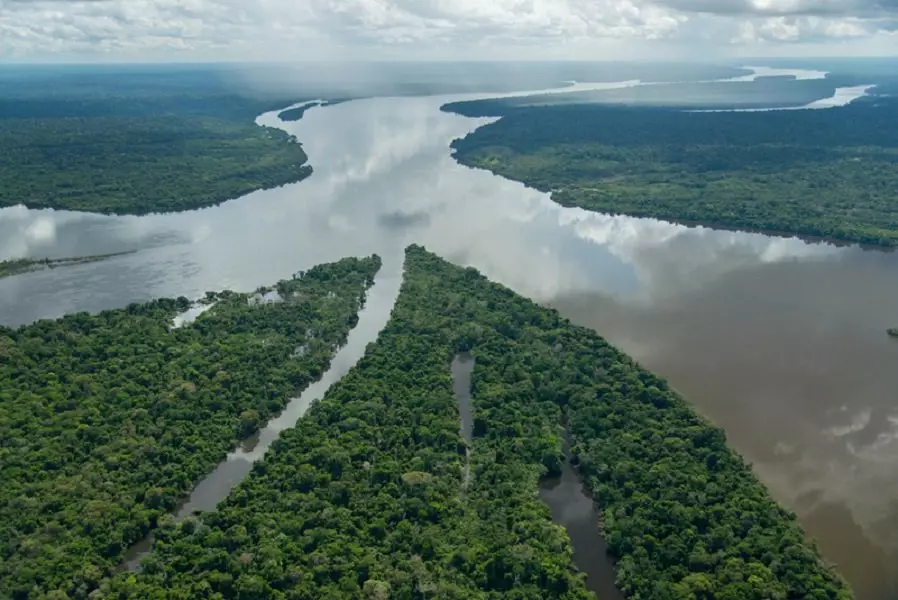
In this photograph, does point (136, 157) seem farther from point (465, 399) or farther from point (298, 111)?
point (465, 399)

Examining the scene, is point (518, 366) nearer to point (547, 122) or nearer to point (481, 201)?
point (481, 201)

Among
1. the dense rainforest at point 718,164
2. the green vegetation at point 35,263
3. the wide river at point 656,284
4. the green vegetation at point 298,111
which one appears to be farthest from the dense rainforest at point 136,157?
the dense rainforest at point 718,164

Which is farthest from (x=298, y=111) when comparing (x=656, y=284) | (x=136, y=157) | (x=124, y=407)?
(x=124, y=407)

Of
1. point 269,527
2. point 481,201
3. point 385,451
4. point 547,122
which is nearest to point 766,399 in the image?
point 385,451

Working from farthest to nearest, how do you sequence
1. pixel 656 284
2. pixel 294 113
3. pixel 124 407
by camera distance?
1. pixel 294 113
2. pixel 656 284
3. pixel 124 407

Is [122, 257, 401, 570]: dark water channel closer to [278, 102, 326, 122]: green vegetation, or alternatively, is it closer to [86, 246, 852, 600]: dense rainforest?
[86, 246, 852, 600]: dense rainforest

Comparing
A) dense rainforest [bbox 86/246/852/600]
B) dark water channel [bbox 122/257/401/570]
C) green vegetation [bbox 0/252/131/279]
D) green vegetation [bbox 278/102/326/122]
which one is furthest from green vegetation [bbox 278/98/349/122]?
dense rainforest [bbox 86/246/852/600]
